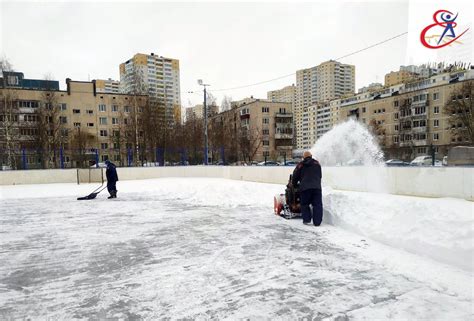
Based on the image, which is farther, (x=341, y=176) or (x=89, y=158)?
(x=89, y=158)

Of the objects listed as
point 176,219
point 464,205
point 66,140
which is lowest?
point 176,219

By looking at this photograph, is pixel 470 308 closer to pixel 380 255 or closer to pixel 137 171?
pixel 380 255

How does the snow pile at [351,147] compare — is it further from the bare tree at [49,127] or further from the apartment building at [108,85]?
the apartment building at [108,85]

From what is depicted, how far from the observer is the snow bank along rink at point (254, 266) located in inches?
125

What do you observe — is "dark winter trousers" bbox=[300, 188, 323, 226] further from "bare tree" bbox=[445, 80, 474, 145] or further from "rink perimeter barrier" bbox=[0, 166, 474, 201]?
"bare tree" bbox=[445, 80, 474, 145]

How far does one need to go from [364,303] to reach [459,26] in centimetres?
896

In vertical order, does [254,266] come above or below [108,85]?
below

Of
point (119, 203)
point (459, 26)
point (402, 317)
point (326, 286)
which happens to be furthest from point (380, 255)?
point (119, 203)

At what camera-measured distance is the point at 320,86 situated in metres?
116

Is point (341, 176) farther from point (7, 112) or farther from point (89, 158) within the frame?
point (7, 112)

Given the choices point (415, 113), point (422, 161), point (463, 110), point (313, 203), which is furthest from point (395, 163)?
point (415, 113)

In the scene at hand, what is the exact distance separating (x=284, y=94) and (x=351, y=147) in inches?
4264

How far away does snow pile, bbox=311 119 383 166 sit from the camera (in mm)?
13000

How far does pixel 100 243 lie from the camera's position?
583 centimetres
